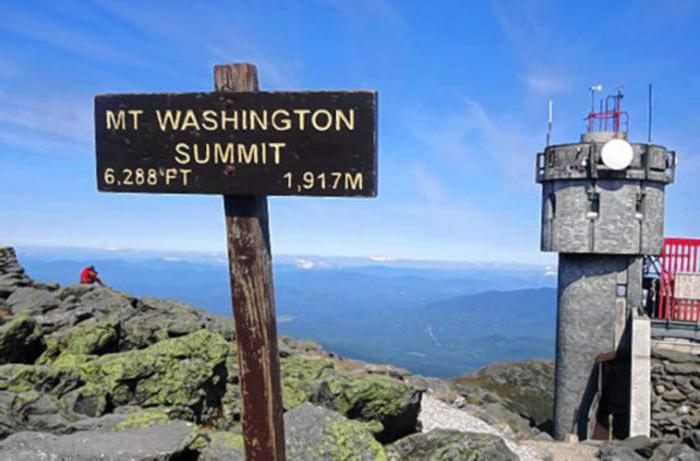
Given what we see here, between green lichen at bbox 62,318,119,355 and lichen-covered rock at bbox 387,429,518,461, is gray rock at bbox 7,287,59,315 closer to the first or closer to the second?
green lichen at bbox 62,318,119,355

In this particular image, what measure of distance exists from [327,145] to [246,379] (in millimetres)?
2250

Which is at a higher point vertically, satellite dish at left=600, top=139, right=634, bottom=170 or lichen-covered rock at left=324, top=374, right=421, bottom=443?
satellite dish at left=600, top=139, right=634, bottom=170

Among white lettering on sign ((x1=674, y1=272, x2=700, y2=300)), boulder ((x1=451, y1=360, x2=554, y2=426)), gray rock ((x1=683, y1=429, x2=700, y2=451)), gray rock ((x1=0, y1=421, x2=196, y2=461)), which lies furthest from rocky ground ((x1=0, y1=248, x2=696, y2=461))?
boulder ((x1=451, y1=360, x2=554, y2=426))

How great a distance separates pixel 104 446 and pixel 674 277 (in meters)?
26.9

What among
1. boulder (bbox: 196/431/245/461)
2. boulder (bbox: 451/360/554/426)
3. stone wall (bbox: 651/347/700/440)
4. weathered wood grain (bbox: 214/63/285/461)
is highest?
weathered wood grain (bbox: 214/63/285/461)

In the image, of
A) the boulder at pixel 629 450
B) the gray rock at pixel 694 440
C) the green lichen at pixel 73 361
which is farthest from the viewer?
the gray rock at pixel 694 440

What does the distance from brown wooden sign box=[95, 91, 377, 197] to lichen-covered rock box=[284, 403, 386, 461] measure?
4619 millimetres

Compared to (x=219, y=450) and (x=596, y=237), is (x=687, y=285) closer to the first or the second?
(x=596, y=237)

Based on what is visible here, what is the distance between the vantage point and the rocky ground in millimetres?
7469

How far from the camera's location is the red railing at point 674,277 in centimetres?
2548

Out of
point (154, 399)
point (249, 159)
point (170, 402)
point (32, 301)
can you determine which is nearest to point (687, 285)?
point (170, 402)

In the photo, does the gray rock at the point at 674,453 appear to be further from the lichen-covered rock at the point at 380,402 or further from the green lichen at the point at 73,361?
the green lichen at the point at 73,361

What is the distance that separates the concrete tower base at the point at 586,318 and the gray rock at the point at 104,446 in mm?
23856

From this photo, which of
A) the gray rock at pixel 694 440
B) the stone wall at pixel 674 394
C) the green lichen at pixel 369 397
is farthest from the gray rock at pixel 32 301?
the stone wall at pixel 674 394
